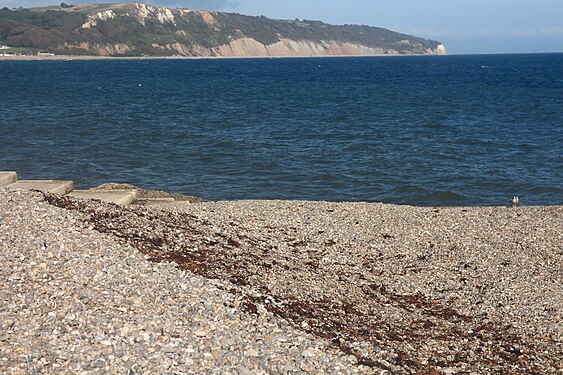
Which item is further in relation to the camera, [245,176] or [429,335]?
[245,176]

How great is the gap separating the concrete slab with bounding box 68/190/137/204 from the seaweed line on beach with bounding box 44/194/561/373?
2.08 m

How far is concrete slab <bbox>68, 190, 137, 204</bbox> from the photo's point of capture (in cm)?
1575

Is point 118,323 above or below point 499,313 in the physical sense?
above

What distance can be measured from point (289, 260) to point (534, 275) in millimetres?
4598

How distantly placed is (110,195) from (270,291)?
7.66m

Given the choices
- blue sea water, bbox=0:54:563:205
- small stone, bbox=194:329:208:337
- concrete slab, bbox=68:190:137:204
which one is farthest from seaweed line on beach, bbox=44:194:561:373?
blue sea water, bbox=0:54:563:205

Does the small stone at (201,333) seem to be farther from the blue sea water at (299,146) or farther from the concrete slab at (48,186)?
the blue sea water at (299,146)

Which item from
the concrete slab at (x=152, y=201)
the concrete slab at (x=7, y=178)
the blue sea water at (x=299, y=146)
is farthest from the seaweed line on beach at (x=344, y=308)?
the blue sea water at (x=299, y=146)

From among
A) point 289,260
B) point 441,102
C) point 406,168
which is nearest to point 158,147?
point 406,168

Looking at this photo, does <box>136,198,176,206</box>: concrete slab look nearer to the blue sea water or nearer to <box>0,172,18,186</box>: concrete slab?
<box>0,172,18,186</box>: concrete slab

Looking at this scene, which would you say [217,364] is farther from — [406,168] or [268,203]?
[406,168]

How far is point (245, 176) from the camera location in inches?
993

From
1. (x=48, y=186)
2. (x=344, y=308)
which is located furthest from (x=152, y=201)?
(x=344, y=308)

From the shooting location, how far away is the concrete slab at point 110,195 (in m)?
15.8
